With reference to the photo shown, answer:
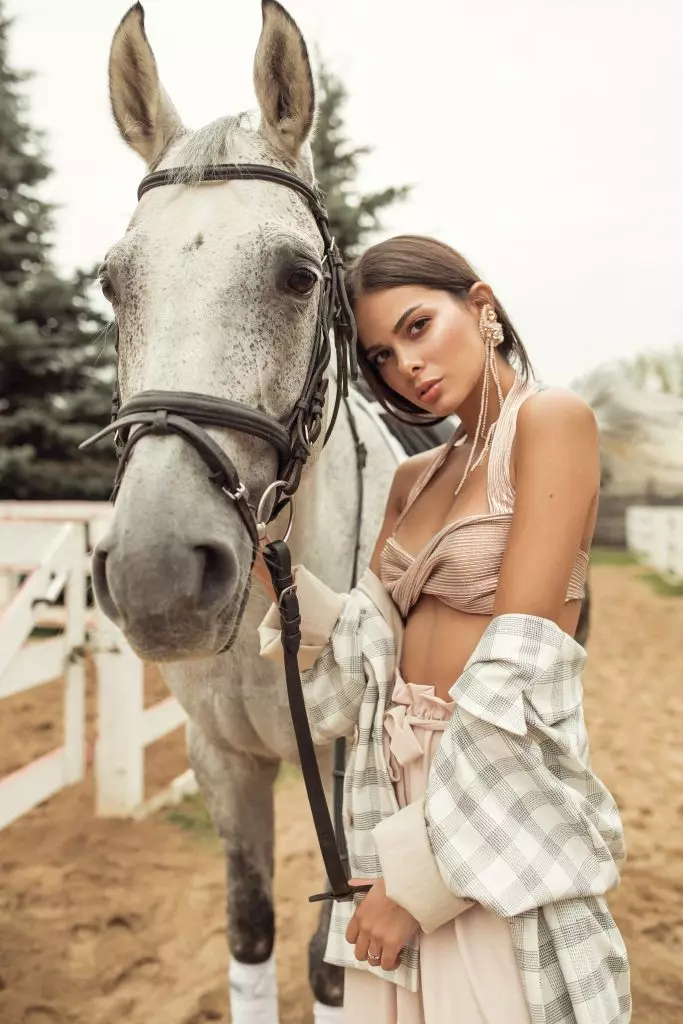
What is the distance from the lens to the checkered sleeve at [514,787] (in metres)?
1.13

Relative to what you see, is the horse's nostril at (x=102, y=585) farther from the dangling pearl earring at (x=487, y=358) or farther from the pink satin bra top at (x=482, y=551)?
the dangling pearl earring at (x=487, y=358)

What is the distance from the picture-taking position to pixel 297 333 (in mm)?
1462

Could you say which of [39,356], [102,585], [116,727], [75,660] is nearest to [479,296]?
[102,585]

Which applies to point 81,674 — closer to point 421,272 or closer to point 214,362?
point 214,362

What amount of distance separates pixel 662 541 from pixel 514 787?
13280mm

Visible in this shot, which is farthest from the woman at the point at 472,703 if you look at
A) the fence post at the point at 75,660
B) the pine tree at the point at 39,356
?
the pine tree at the point at 39,356

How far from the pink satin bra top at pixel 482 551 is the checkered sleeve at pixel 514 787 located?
0.44ft

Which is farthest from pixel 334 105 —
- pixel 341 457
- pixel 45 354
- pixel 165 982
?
pixel 165 982

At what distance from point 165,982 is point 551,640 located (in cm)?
256

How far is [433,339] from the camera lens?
1.41 m

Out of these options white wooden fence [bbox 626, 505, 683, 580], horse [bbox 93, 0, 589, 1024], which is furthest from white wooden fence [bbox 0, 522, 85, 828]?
white wooden fence [bbox 626, 505, 683, 580]

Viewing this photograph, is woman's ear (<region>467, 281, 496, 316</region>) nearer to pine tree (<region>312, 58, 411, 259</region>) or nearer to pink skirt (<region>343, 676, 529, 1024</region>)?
pink skirt (<region>343, 676, 529, 1024</region>)

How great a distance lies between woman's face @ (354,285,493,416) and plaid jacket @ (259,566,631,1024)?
49 centimetres

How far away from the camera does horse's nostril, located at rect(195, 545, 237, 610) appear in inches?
45.4
